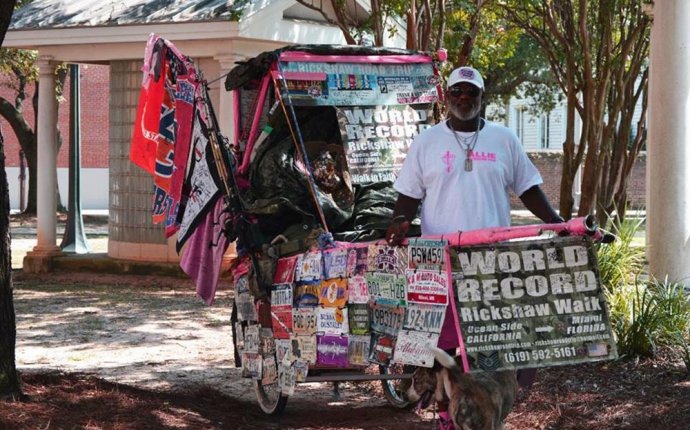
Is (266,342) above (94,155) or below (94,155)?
below

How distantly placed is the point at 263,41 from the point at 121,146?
2.92m

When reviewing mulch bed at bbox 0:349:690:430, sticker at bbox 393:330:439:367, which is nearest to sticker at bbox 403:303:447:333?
sticker at bbox 393:330:439:367

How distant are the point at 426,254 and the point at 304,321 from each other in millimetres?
1517

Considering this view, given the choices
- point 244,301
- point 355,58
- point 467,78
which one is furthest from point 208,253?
point 467,78

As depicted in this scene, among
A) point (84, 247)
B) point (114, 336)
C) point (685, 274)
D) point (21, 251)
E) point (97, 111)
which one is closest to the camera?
point (685, 274)

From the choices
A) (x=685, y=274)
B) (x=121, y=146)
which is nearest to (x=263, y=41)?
(x=121, y=146)

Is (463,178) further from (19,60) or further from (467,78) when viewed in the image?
(19,60)

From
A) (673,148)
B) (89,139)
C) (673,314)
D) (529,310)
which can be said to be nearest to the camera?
(529,310)

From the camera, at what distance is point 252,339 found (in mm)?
8203

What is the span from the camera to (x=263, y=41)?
642 inches

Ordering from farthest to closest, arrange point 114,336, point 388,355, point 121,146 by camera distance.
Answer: point 121,146
point 114,336
point 388,355

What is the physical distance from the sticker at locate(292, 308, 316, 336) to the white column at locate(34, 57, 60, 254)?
38.7 feet

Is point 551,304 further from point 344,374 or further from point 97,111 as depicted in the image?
point 97,111

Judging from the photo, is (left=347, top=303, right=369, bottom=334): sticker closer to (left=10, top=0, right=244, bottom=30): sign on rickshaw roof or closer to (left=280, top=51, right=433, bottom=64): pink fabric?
(left=280, top=51, right=433, bottom=64): pink fabric
